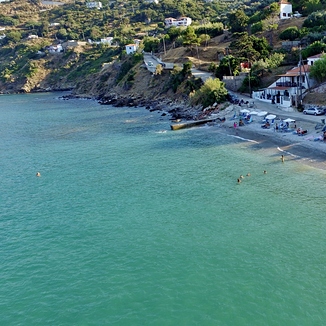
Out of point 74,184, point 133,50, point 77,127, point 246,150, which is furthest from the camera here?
point 133,50

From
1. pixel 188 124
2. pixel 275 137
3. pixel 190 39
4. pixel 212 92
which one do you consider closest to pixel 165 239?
pixel 275 137

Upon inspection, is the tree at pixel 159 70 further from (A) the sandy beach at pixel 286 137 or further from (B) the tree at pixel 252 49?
(A) the sandy beach at pixel 286 137

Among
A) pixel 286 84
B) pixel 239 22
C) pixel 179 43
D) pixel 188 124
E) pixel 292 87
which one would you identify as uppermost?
pixel 239 22

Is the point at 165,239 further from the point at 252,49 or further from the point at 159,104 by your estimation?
the point at 252,49

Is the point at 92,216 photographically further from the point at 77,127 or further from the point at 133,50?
the point at 133,50

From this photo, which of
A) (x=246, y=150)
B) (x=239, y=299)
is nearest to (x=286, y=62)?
(x=246, y=150)

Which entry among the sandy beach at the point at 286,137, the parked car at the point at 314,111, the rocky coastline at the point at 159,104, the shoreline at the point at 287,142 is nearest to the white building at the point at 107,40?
the rocky coastline at the point at 159,104
